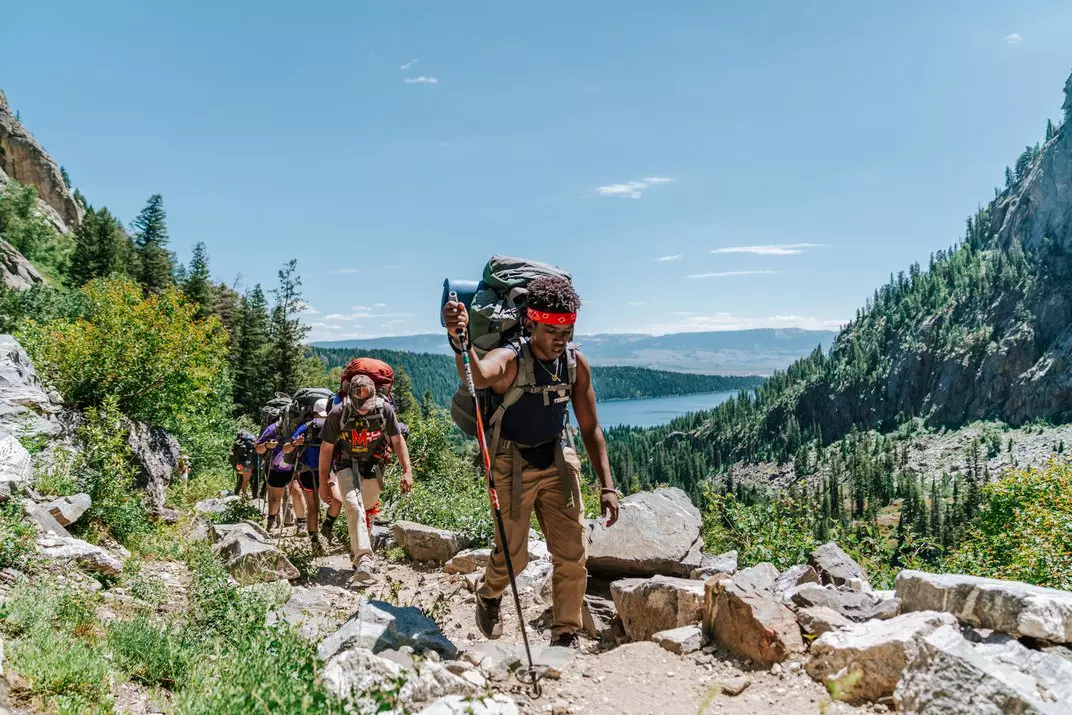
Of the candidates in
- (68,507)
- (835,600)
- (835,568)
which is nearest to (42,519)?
(68,507)

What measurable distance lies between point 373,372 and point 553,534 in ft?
12.4

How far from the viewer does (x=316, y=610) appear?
6.06 m

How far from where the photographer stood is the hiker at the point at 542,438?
15.8 feet

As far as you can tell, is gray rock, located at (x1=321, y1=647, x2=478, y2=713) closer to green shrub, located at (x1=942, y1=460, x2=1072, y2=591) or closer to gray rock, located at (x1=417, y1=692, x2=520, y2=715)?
gray rock, located at (x1=417, y1=692, x2=520, y2=715)

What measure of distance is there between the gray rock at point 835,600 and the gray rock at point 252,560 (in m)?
5.14

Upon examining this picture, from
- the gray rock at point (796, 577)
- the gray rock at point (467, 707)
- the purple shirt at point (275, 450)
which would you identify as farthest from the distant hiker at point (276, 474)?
the gray rock at point (467, 707)

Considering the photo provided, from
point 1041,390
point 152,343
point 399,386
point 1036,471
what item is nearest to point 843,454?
point 1041,390

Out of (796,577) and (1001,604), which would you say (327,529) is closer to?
(796,577)

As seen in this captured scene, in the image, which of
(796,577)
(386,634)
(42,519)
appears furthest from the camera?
(42,519)

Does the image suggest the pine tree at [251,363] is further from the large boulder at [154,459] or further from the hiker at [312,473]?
the hiker at [312,473]

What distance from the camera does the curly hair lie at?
15.8ft

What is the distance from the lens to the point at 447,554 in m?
8.67

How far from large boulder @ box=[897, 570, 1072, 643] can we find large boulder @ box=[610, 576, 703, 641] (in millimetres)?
1594

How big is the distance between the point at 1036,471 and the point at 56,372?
72.8ft
